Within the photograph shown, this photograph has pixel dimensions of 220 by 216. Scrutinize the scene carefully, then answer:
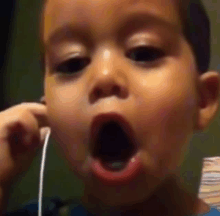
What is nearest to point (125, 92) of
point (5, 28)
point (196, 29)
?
point (196, 29)

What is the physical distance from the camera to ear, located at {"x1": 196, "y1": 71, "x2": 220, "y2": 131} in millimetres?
601

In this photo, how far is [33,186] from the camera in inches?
36.6

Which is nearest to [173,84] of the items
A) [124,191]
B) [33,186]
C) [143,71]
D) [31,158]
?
[143,71]

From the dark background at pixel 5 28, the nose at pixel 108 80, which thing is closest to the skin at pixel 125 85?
the nose at pixel 108 80

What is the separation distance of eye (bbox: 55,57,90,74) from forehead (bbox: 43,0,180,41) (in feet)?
0.17

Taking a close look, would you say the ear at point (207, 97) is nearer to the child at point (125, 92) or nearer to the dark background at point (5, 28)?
the child at point (125, 92)

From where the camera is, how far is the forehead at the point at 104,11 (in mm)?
518

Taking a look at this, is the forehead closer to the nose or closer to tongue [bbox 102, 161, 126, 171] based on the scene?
the nose

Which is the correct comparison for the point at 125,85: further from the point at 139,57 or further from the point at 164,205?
the point at 164,205

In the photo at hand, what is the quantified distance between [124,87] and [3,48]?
583 millimetres

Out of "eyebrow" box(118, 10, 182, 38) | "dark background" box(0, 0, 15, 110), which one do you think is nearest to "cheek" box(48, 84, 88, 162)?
Answer: "eyebrow" box(118, 10, 182, 38)

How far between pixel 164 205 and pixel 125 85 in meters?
0.24

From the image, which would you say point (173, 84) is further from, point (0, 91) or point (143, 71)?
point (0, 91)

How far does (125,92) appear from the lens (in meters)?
0.48
